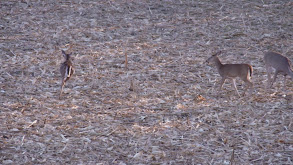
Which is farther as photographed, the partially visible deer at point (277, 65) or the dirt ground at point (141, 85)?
the partially visible deer at point (277, 65)

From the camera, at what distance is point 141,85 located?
8484 millimetres

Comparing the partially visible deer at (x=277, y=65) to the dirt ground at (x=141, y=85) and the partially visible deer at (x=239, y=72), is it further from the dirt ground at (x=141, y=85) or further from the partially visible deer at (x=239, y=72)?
the partially visible deer at (x=239, y=72)

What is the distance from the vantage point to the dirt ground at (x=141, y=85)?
5887mm

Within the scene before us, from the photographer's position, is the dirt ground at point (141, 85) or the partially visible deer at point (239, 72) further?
the partially visible deer at point (239, 72)

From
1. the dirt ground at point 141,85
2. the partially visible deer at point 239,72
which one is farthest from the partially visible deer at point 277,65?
the partially visible deer at point 239,72

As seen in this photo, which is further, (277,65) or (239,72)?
(277,65)

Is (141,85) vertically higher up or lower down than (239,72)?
lower down

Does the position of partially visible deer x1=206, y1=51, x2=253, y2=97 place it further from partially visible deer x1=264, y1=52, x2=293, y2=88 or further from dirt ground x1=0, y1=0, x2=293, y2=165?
partially visible deer x1=264, y1=52, x2=293, y2=88

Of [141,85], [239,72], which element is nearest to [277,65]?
[239,72]

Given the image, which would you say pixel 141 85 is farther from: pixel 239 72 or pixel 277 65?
pixel 277 65

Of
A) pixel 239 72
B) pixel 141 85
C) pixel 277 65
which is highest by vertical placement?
pixel 277 65

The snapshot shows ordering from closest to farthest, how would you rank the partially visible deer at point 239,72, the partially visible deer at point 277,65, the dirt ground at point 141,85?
the dirt ground at point 141,85 < the partially visible deer at point 239,72 < the partially visible deer at point 277,65

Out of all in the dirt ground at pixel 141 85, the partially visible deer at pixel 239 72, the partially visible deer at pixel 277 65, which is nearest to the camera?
the dirt ground at pixel 141 85

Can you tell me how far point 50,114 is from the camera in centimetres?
692
